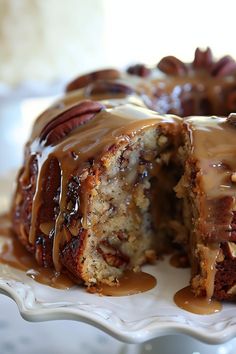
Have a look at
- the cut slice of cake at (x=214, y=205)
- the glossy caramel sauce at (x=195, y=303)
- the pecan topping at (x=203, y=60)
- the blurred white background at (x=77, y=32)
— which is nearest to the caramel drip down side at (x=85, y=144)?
the cut slice of cake at (x=214, y=205)

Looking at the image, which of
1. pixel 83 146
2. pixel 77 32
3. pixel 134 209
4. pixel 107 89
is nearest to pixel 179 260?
pixel 134 209

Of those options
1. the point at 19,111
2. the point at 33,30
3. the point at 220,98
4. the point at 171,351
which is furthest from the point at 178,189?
the point at 19,111

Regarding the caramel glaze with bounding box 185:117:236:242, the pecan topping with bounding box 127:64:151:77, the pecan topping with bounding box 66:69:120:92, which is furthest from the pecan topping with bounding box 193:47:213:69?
the caramel glaze with bounding box 185:117:236:242

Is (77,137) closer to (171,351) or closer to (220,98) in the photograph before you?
(171,351)

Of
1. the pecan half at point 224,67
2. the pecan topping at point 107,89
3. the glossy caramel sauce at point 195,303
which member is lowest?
the glossy caramel sauce at point 195,303

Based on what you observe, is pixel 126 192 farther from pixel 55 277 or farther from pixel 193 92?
pixel 193 92

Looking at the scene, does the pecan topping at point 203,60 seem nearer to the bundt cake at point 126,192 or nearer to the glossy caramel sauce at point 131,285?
the bundt cake at point 126,192

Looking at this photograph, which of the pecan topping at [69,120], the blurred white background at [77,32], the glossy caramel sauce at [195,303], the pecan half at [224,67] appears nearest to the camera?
the glossy caramel sauce at [195,303]
